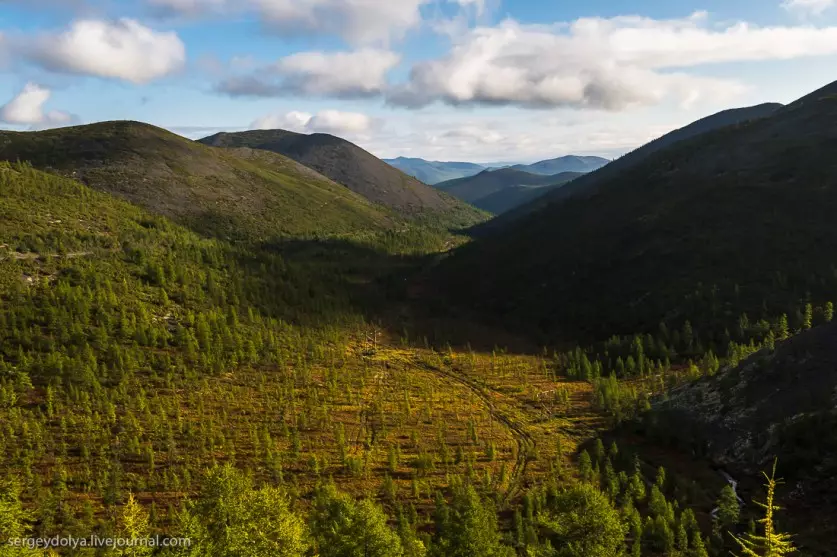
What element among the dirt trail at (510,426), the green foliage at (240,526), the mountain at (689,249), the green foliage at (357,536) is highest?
the mountain at (689,249)

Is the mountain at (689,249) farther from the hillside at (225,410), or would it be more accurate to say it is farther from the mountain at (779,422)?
the mountain at (779,422)

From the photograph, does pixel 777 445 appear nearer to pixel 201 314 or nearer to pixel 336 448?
pixel 336 448

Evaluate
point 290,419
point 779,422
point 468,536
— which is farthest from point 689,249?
point 468,536

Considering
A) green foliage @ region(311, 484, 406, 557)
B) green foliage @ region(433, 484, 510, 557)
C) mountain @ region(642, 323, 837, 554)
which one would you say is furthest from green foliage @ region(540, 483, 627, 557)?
mountain @ region(642, 323, 837, 554)

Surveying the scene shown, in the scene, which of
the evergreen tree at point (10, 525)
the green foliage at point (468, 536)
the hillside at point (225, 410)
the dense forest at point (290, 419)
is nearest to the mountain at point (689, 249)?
the dense forest at point (290, 419)

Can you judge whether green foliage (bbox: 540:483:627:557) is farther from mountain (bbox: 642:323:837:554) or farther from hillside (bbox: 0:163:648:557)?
mountain (bbox: 642:323:837:554)

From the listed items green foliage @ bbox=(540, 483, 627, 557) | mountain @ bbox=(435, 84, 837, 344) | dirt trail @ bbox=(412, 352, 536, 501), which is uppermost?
mountain @ bbox=(435, 84, 837, 344)
